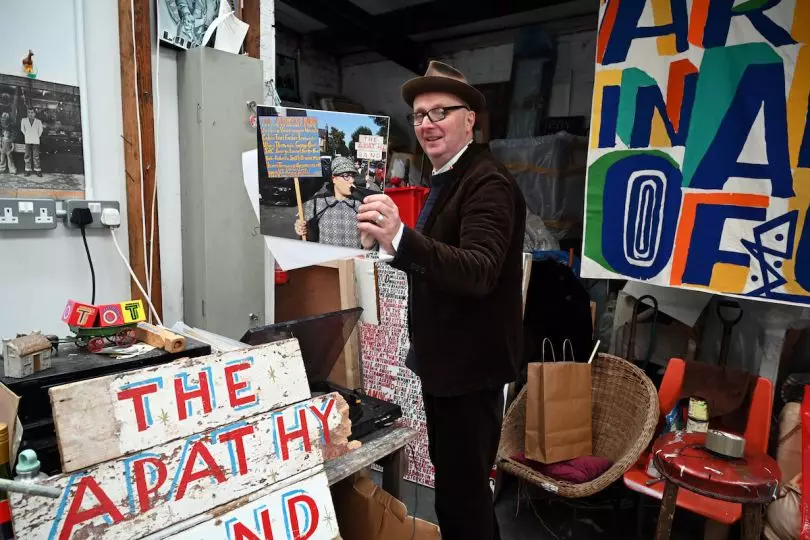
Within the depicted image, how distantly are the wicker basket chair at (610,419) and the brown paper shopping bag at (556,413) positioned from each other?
96 millimetres

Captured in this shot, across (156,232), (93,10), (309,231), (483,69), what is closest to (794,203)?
(309,231)

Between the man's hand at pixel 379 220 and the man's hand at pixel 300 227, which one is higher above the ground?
the man's hand at pixel 379 220

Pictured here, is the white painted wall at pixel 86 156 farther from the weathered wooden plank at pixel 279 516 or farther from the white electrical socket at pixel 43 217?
the weathered wooden plank at pixel 279 516

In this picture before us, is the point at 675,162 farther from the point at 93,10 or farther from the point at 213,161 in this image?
the point at 93,10

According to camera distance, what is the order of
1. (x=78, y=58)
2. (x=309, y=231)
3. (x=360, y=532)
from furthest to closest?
(x=78, y=58), (x=360, y=532), (x=309, y=231)

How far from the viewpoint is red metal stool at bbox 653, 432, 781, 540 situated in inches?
53.2

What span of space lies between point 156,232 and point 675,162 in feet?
7.12

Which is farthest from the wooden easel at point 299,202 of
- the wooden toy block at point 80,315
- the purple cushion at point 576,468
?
the purple cushion at point 576,468

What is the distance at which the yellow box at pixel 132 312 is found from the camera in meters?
1.08

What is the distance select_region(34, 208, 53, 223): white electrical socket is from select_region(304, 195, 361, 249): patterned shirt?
1.06 meters

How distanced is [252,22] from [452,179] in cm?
140

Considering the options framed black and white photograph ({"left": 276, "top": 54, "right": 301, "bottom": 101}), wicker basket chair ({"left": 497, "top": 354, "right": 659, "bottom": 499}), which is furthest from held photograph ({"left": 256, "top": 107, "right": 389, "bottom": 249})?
framed black and white photograph ({"left": 276, "top": 54, "right": 301, "bottom": 101})

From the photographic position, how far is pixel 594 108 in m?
2.30

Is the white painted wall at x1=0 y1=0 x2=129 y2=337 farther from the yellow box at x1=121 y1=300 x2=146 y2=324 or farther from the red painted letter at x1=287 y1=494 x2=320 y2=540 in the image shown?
the red painted letter at x1=287 y1=494 x2=320 y2=540
